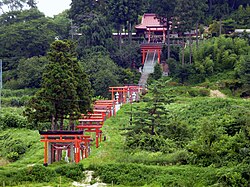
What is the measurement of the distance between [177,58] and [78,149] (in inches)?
861

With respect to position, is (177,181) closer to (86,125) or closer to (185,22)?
(86,125)

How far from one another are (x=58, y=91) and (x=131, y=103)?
11783 mm

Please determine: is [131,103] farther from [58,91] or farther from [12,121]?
[58,91]

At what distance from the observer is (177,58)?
40.4 m

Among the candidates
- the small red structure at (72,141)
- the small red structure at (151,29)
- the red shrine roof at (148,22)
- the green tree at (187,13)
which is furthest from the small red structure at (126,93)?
the red shrine roof at (148,22)

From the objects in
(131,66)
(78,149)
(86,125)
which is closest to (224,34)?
(131,66)

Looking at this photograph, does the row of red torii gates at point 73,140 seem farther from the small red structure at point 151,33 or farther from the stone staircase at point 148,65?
the small red structure at point 151,33

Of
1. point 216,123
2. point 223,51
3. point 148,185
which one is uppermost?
point 223,51

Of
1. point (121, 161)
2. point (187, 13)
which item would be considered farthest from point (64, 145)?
point (187, 13)

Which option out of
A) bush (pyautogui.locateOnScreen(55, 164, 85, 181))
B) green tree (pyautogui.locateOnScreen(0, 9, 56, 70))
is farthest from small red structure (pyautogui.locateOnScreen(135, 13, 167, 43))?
bush (pyautogui.locateOnScreen(55, 164, 85, 181))

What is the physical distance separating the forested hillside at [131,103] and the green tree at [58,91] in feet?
0.13

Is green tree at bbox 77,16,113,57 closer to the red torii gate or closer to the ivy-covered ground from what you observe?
the ivy-covered ground

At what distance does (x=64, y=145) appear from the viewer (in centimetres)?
2030

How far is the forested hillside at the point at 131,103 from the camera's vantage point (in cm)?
1834
